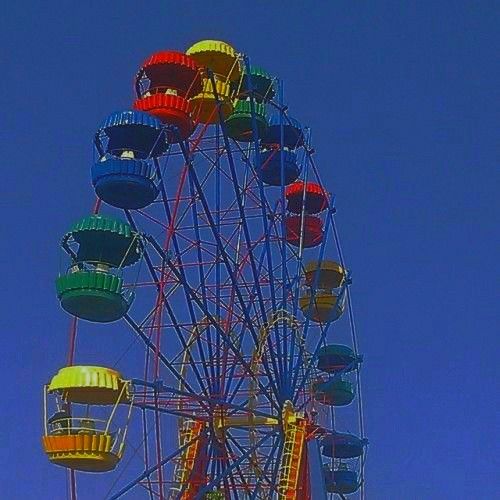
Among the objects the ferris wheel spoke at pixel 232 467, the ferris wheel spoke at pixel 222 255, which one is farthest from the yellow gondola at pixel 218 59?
the ferris wheel spoke at pixel 232 467

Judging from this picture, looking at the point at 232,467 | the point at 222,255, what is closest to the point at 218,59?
the point at 222,255

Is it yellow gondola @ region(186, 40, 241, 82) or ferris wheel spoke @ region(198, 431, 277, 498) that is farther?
yellow gondola @ region(186, 40, 241, 82)

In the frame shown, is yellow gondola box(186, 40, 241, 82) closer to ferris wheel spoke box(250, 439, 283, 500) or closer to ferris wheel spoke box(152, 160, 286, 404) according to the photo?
ferris wheel spoke box(152, 160, 286, 404)

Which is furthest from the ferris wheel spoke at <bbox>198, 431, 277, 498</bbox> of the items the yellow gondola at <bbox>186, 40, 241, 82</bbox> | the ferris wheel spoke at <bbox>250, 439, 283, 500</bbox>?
the yellow gondola at <bbox>186, 40, 241, 82</bbox>

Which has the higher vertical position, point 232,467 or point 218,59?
point 218,59

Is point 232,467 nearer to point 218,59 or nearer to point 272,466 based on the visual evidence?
point 272,466

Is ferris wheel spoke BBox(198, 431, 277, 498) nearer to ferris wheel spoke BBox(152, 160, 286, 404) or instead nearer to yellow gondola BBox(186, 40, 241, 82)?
ferris wheel spoke BBox(152, 160, 286, 404)

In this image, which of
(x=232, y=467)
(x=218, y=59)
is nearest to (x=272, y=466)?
(x=232, y=467)

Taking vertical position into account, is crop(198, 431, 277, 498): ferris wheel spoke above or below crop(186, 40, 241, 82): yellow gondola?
below

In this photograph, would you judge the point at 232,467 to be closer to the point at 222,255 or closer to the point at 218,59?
the point at 222,255

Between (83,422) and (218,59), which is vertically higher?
(218,59)

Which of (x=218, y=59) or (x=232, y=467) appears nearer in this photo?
(x=232, y=467)

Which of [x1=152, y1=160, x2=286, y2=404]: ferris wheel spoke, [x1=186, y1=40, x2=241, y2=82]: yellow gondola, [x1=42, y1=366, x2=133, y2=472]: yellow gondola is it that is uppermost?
[x1=186, y1=40, x2=241, y2=82]: yellow gondola

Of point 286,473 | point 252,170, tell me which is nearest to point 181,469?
point 286,473
